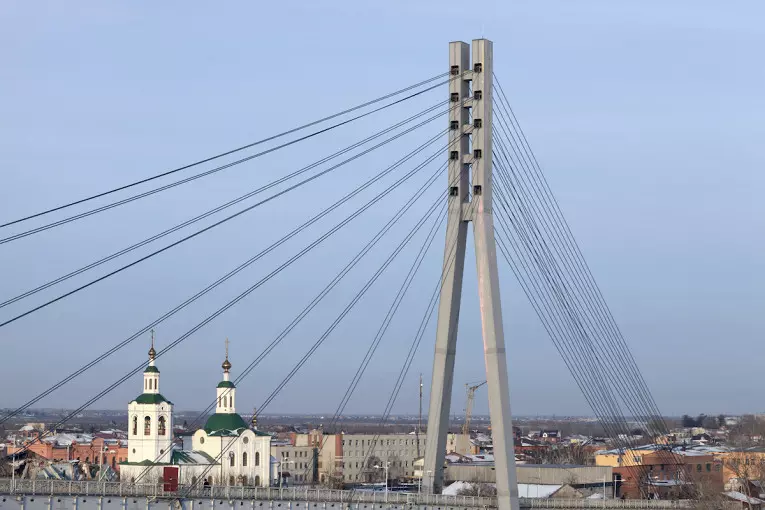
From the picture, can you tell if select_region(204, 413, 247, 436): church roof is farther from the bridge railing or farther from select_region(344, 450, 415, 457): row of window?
the bridge railing

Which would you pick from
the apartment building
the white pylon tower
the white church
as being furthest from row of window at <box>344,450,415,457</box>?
the white pylon tower

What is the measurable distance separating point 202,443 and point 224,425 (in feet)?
6.88

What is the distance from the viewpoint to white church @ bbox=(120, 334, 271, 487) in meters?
98.9

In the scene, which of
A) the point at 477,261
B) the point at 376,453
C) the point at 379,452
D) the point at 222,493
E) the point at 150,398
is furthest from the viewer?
the point at 379,452

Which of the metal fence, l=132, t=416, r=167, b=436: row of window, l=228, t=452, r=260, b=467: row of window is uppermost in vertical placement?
l=132, t=416, r=167, b=436: row of window

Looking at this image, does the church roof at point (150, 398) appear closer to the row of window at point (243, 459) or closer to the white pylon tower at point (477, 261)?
the row of window at point (243, 459)

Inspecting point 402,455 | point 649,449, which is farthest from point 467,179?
point 402,455

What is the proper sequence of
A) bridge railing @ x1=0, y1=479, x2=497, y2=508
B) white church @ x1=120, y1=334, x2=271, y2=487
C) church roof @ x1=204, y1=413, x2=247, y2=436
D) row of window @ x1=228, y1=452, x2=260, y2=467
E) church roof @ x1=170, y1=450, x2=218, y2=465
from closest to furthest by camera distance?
1. bridge railing @ x1=0, y1=479, x2=497, y2=508
2. white church @ x1=120, y1=334, x2=271, y2=487
3. church roof @ x1=170, y1=450, x2=218, y2=465
4. row of window @ x1=228, y1=452, x2=260, y2=467
5. church roof @ x1=204, y1=413, x2=247, y2=436

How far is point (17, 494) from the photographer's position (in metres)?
45.6

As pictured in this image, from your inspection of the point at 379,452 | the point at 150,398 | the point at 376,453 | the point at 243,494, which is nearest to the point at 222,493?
the point at 243,494

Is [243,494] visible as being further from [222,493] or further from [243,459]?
[243,459]

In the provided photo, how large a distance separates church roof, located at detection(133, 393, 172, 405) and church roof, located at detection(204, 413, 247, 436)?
299 inches

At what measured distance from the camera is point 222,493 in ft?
164

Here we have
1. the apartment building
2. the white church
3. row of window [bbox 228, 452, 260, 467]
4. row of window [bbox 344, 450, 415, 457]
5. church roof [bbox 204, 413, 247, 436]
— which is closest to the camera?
the white church
